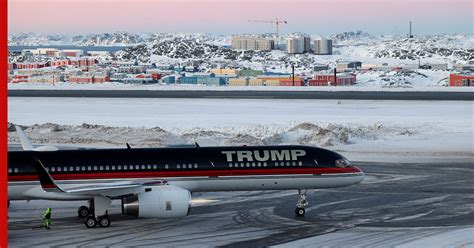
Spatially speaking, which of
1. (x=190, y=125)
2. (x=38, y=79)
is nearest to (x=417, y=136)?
(x=190, y=125)

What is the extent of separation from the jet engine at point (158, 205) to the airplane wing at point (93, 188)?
69 cm

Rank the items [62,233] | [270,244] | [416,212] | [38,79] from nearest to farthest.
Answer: [270,244] < [62,233] < [416,212] < [38,79]

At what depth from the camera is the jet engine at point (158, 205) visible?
37156 millimetres

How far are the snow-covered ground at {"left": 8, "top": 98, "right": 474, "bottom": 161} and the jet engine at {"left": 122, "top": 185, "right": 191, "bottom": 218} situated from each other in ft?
108

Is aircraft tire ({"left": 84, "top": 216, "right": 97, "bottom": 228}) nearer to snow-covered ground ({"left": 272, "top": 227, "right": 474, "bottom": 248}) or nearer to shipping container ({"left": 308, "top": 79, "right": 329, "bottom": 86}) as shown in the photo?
snow-covered ground ({"left": 272, "top": 227, "right": 474, "bottom": 248})

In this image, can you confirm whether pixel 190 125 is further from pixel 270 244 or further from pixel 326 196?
pixel 270 244

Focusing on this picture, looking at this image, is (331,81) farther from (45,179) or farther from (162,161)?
(45,179)

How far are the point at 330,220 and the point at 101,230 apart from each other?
11.9 metres

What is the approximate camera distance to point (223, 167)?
40656mm

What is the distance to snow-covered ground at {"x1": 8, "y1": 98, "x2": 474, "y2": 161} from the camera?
73875 millimetres

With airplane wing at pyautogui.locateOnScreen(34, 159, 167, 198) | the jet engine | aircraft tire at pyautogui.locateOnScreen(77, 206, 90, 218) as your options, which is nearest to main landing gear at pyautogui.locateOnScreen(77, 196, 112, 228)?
airplane wing at pyautogui.locateOnScreen(34, 159, 167, 198)

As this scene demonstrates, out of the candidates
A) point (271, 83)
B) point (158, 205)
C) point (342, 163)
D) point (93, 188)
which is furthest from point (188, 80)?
point (158, 205)

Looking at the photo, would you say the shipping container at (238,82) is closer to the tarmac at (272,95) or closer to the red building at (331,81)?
the red building at (331,81)

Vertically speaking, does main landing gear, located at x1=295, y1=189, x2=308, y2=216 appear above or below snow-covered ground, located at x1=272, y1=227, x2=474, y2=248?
above
